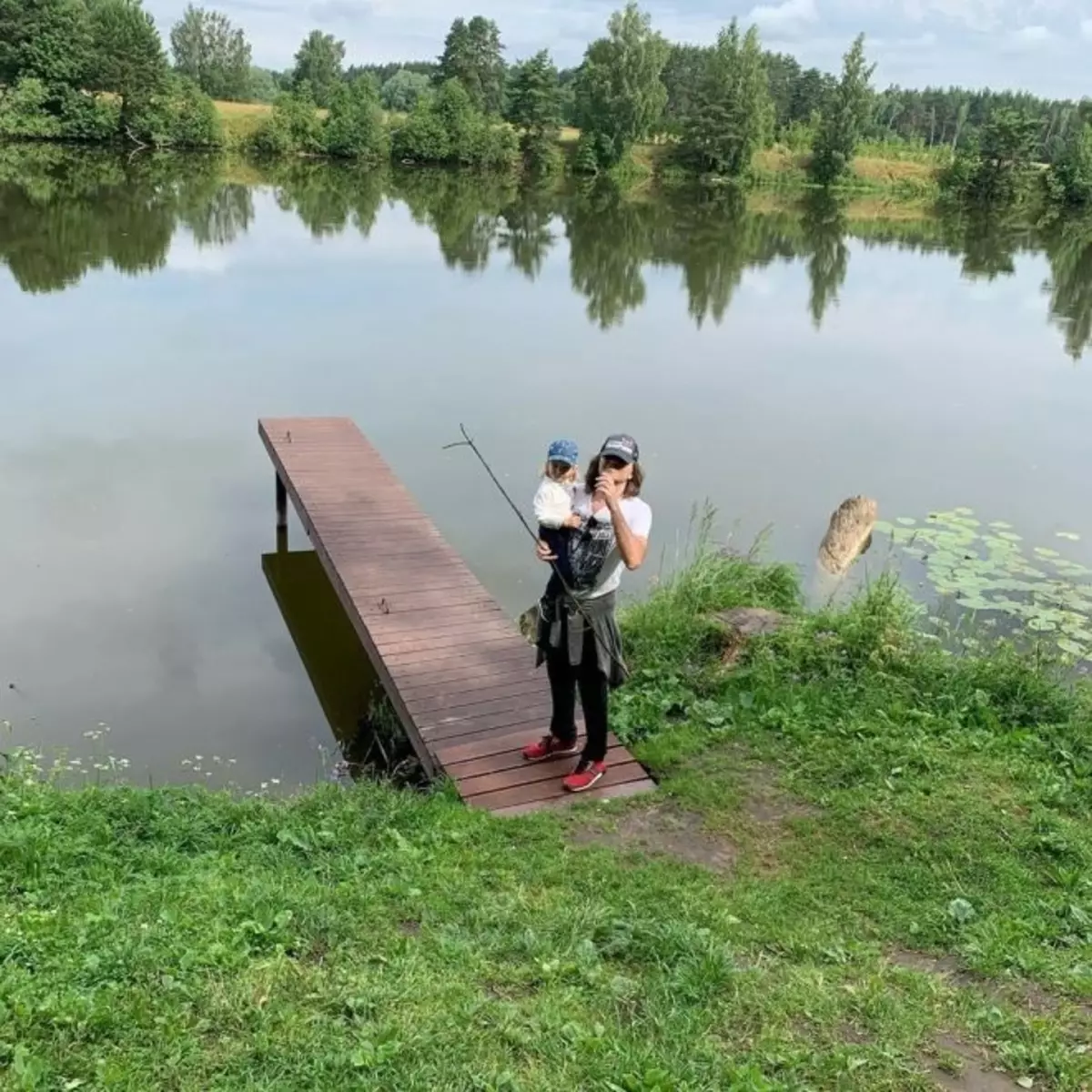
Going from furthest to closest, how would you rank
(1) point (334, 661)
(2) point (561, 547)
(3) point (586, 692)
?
1. (1) point (334, 661)
2. (3) point (586, 692)
3. (2) point (561, 547)

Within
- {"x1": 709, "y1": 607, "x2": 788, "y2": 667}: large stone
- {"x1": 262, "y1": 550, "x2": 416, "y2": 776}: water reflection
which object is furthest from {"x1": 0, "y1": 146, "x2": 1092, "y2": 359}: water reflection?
{"x1": 709, "y1": 607, "x2": 788, "y2": 667}: large stone

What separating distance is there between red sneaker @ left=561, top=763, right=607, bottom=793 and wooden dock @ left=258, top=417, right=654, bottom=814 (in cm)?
4

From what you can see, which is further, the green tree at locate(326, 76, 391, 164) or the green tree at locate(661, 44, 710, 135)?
the green tree at locate(661, 44, 710, 135)

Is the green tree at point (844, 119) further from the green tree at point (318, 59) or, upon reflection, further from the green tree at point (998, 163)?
the green tree at point (318, 59)

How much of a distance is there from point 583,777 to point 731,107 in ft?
177

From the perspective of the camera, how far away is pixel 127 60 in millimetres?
43812

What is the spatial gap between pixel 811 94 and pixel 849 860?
8369cm

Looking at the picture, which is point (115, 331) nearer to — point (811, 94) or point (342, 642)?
point (342, 642)

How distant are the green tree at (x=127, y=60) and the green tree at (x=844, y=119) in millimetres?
35366

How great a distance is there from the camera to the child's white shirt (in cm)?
457

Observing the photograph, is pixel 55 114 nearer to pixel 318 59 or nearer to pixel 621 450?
pixel 318 59

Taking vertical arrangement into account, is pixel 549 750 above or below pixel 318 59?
below

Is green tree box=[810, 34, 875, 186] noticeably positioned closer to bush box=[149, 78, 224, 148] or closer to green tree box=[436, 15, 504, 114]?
green tree box=[436, 15, 504, 114]

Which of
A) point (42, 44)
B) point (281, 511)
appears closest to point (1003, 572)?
point (281, 511)
